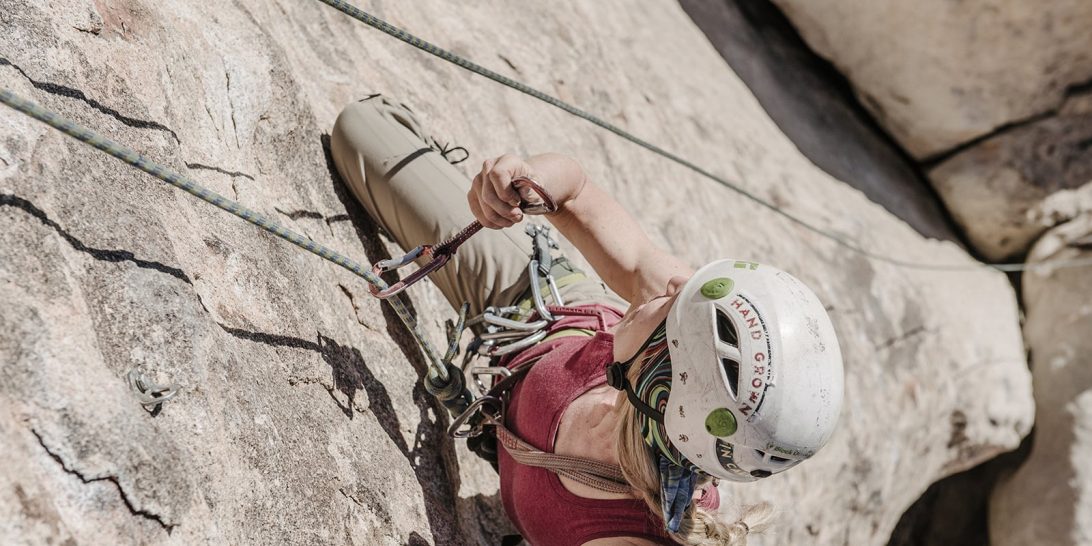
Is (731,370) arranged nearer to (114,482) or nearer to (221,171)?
(114,482)

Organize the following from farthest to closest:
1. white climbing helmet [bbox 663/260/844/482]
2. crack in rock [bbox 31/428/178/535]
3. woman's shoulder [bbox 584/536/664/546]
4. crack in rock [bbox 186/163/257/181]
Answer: crack in rock [bbox 186/163/257/181], woman's shoulder [bbox 584/536/664/546], white climbing helmet [bbox 663/260/844/482], crack in rock [bbox 31/428/178/535]

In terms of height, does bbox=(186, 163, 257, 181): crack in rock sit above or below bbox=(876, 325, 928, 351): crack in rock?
above

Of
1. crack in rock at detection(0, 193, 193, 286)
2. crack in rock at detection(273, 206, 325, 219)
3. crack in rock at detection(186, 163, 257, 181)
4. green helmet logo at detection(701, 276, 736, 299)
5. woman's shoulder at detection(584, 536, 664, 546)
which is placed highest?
green helmet logo at detection(701, 276, 736, 299)

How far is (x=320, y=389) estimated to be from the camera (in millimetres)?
2119

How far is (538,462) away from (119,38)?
139 cm

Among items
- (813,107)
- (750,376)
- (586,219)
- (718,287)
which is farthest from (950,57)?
(750,376)

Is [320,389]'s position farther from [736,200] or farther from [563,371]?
[736,200]

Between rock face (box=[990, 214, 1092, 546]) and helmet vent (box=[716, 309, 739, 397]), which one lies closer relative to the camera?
helmet vent (box=[716, 309, 739, 397])

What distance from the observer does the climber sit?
1.69 meters

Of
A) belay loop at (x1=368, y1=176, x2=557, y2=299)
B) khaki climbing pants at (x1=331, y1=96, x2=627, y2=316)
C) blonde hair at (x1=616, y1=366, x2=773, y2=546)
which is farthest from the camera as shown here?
khaki climbing pants at (x1=331, y1=96, x2=627, y2=316)

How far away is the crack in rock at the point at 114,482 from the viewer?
1.41m

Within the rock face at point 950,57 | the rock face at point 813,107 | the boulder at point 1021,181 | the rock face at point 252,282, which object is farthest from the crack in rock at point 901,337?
the rock face at point 950,57

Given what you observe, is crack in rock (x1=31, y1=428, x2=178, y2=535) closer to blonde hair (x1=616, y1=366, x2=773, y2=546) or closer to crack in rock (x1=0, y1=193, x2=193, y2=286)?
crack in rock (x1=0, y1=193, x2=193, y2=286)

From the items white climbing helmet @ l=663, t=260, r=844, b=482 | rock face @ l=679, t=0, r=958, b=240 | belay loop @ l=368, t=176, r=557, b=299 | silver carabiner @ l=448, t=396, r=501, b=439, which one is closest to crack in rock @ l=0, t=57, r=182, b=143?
belay loop @ l=368, t=176, r=557, b=299
